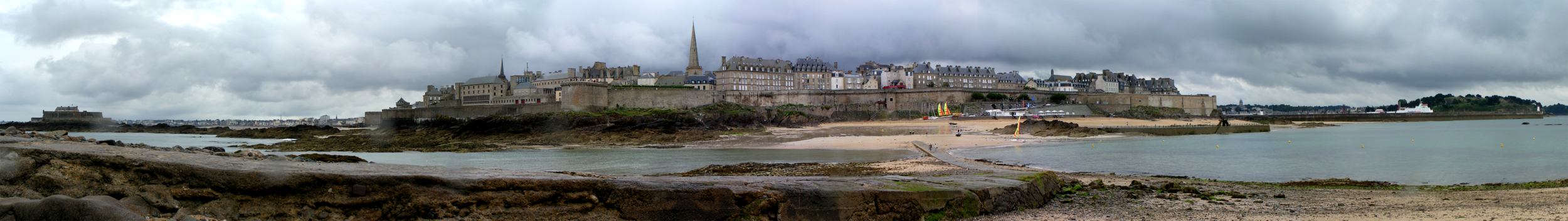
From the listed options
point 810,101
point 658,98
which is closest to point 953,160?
point 658,98

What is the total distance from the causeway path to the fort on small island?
37646 millimetres

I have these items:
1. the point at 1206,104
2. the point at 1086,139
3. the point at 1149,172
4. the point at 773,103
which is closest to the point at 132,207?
the point at 1149,172

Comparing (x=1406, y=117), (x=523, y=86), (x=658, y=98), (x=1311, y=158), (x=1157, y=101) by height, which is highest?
(x=523, y=86)

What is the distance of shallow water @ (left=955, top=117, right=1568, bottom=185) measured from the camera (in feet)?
→ 46.8

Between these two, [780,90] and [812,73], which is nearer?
[780,90]

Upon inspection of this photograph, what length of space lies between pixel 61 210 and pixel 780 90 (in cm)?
6672

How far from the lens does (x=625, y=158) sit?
20797 millimetres

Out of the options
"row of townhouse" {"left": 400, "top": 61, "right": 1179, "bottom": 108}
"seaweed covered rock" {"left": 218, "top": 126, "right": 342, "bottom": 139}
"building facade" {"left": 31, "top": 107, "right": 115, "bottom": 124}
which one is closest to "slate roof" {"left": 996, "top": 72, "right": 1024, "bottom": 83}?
"row of townhouse" {"left": 400, "top": 61, "right": 1179, "bottom": 108}

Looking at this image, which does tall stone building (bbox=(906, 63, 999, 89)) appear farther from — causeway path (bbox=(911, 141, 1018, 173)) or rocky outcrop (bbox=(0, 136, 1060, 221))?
rocky outcrop (bbox=(0, 136, 1060, 221))

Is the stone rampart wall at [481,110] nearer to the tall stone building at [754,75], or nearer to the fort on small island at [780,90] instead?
the fort on small island at [780,90]

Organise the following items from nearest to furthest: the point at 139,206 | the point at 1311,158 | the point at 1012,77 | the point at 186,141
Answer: the point at 139,206, the point at 1311,158, the point at 186,141, the point at 1012,77

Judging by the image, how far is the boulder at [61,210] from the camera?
4125 millimetres

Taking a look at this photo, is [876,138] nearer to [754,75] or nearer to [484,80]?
[754,75]

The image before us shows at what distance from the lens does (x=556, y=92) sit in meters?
77.0
